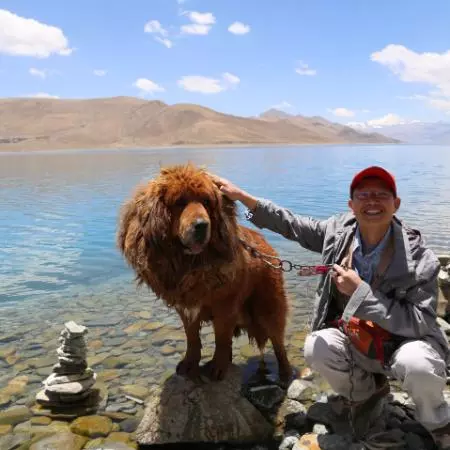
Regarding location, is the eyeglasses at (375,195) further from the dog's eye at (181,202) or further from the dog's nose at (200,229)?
the dog's eye at (181,202)

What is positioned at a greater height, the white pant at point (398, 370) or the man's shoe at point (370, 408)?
the white pant at point (398, 370)

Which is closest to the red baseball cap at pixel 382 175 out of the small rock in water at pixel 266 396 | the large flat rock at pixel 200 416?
the large flat rock at pixel 200 416

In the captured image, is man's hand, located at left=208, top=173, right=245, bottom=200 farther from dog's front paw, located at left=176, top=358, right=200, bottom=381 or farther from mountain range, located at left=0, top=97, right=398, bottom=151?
mountain range, located at left=0, top=97, right=398, bottom=151

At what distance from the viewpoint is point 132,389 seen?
5055 mm

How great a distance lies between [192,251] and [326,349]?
1179 mm

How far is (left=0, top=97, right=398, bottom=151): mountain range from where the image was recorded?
142000 millimetres

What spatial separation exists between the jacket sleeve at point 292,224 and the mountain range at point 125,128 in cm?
12455

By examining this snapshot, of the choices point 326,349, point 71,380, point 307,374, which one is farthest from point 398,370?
point 71,380

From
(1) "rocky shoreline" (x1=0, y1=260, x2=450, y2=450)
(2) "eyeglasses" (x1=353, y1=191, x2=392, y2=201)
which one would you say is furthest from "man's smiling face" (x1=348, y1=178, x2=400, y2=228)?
(1) "rocky shoreline" (x1=0, y1=260, x2=450, y2=450)

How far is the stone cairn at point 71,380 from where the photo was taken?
15.1ft

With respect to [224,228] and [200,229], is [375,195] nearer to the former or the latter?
[224,228]

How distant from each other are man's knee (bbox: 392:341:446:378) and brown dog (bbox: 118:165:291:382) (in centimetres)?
135

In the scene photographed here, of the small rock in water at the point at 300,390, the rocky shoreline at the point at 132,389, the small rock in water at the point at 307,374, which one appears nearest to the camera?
the rocky shoreline at the point at 132,389

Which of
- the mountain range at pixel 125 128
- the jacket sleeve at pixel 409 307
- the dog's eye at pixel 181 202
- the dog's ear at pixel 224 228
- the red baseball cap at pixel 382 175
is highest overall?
the mountain range at pixel 125 128
